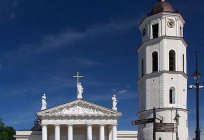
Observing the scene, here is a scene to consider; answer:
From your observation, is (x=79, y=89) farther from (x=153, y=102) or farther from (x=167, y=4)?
(x=167, y=4)

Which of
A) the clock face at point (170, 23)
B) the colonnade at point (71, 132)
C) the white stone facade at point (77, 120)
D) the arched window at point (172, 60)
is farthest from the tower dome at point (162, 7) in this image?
the colonnade at point (71, 132)

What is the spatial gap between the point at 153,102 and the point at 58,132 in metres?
15.5

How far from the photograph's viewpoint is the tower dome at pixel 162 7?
62.5 meters

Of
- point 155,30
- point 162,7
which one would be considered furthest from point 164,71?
point 162,7

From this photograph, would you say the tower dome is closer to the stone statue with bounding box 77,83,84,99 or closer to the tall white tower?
the tall white tower

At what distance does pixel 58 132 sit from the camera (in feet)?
226

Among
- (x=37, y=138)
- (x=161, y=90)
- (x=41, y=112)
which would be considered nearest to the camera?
(x=161, y=90)

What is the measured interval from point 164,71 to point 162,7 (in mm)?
8406

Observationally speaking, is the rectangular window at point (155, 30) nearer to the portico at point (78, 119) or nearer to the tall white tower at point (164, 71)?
the tall white tower at point (164, 71)

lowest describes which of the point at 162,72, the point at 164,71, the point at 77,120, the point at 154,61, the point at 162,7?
the point at 77,120

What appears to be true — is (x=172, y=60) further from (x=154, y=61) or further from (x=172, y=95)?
(x=172, y=95)

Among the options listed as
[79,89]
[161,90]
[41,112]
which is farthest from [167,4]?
[41,112]

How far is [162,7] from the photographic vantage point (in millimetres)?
62625

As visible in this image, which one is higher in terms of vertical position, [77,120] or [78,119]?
[78,119]
